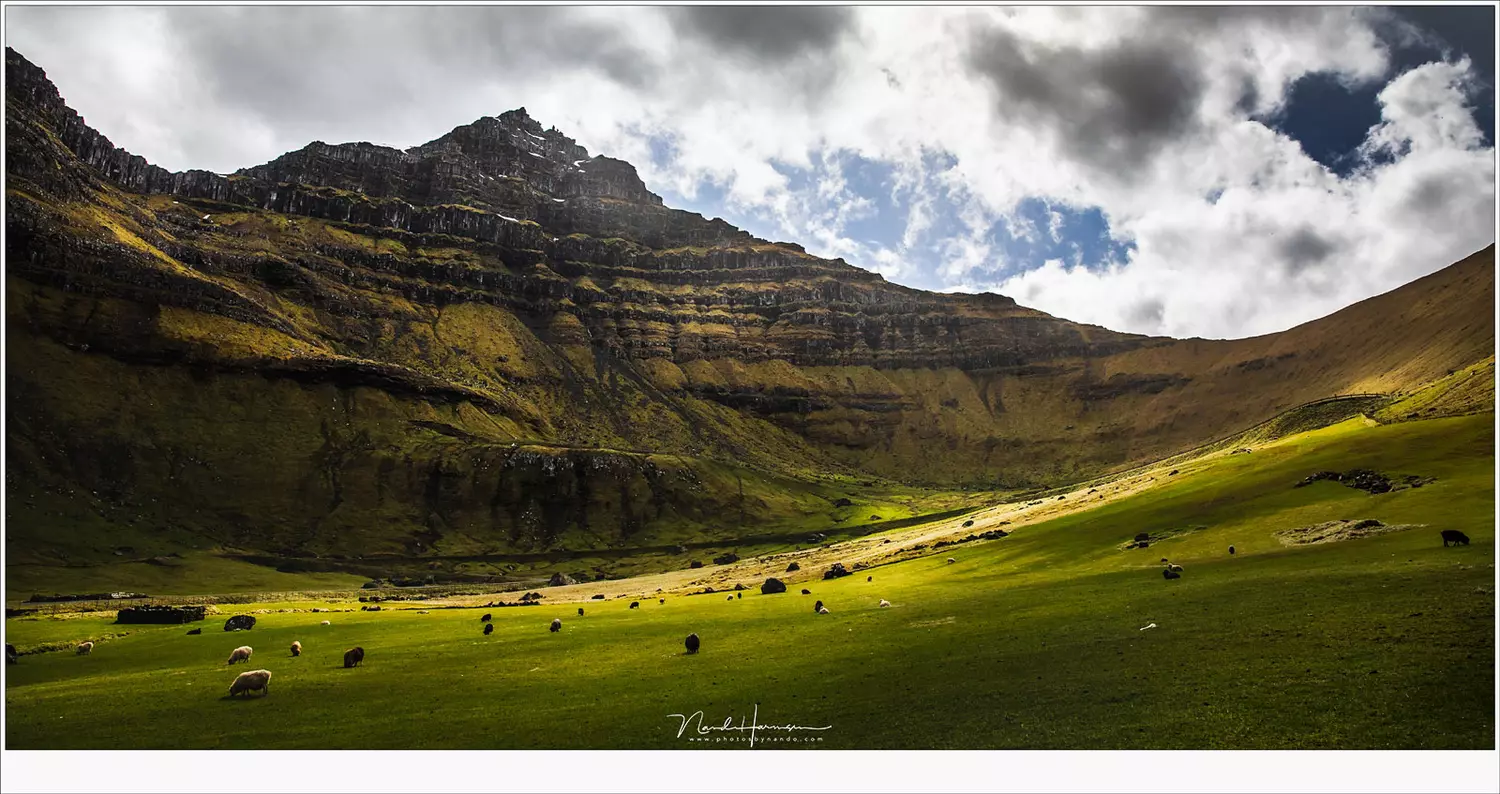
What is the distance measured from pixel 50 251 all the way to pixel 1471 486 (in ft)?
933

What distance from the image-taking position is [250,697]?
35562 mm

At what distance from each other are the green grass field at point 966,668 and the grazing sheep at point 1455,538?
517mm

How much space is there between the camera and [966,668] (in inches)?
1307

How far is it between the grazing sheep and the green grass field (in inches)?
20.4

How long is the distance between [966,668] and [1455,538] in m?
31.7

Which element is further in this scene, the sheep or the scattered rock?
the scattered rock

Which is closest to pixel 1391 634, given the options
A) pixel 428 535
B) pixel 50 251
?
pixel 428 535

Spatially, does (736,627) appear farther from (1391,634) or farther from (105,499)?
(105,499)

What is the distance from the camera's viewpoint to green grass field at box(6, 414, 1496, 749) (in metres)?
25.9

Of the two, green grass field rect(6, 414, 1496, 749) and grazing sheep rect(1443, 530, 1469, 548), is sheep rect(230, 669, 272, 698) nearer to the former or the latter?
green grass field rect(6, 414, 1496, 749)
